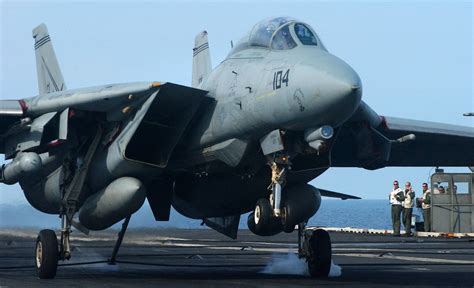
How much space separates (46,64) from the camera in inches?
877

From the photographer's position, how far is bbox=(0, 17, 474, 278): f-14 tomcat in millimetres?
14547

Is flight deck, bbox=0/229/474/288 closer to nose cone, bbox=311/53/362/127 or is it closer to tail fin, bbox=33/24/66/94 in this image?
nose cone, bbox=311/53/362/127

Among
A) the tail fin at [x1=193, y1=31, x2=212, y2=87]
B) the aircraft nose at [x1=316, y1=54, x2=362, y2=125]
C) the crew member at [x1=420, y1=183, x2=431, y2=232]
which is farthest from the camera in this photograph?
the crew member at [x1=420, y1=183, x2=431, y2=232]

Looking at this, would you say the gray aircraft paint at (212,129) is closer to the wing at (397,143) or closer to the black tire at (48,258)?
the wing at (397,143)

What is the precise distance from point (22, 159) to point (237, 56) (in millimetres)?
4032

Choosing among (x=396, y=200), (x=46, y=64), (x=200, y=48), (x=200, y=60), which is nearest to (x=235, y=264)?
(x=200, y=60)

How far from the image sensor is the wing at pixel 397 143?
16.2 metres

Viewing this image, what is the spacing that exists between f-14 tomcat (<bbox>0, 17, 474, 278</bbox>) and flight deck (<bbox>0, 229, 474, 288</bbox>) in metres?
0.93

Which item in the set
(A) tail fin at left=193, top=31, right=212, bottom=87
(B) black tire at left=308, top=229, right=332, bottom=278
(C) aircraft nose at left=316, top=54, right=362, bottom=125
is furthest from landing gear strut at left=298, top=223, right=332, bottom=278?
(A) tail fin at left=193, top=31, right=212, bottom=87

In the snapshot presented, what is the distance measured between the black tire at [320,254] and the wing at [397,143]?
4.94 ft


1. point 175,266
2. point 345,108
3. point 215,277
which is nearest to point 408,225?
point 175,266

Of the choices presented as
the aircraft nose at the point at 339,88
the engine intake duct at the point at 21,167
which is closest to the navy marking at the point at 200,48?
the engine intake duct at the point at 21,167

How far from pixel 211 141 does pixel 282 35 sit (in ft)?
7.11

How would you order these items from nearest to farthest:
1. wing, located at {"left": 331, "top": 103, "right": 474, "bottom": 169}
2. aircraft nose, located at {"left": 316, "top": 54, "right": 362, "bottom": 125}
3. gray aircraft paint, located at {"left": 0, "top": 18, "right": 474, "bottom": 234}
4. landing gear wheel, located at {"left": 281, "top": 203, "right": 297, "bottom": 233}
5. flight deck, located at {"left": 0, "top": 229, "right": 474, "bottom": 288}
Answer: aircraft nose, located at {"left": 316, "top": 54, "right": 362, "bottom": 125}, gray aircraft paint, located at {"left": 0, "top": 18, "right": 474, "bottom": 234}, landing gear wheel, located at {"left": 281, "top": 203, "right": 297, "bottom": 233}, flight deck, located at {"left": 0, "top": 229, "right": 474, "bottom": 288}, wing, located at {"left": 331, "top": 103, "right": 474, "bottom": 169}
